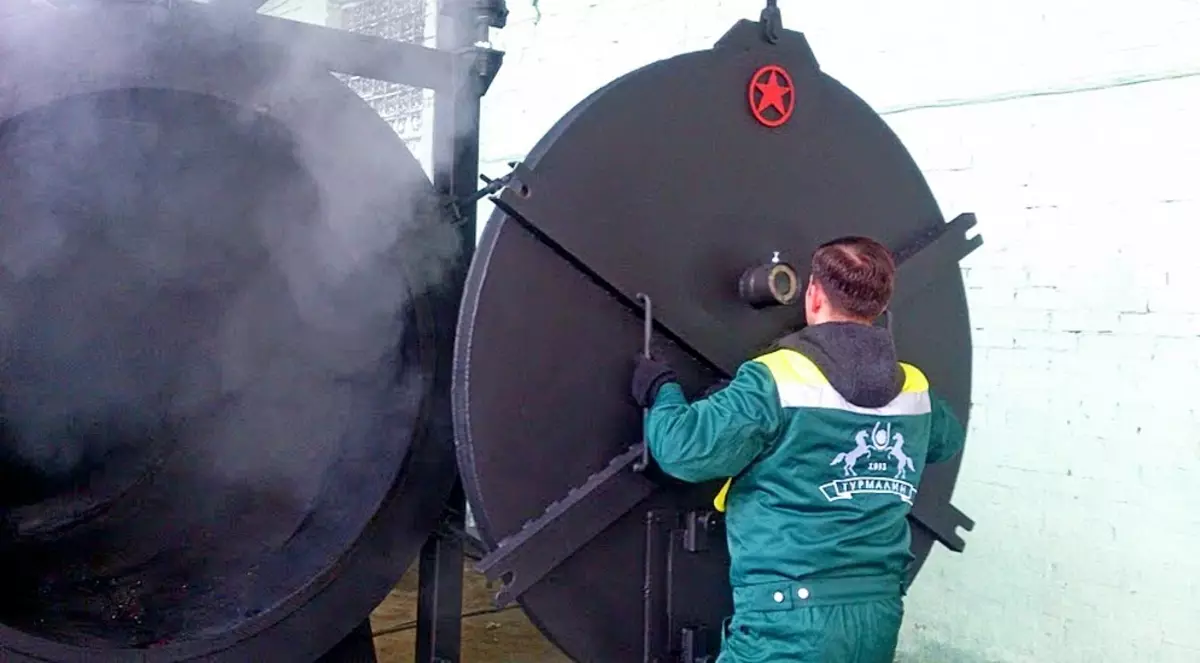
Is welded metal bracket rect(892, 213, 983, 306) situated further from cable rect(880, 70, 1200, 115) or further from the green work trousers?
cable rect(880, 70, 1200, 115)

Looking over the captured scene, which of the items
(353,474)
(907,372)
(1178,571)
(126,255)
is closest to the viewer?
(907,372)

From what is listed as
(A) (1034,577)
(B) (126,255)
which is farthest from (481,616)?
(B) (126,255)

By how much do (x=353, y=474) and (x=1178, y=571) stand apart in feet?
8.12

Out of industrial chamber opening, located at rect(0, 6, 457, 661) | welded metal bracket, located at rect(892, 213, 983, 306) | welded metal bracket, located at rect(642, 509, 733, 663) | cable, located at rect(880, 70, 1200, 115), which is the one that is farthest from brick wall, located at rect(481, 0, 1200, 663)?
industrial chamber opening, located at rect(0, 6, 457, 661)

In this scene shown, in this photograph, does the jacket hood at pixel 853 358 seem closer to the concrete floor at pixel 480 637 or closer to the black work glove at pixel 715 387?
the black work glove at pixel 715 387

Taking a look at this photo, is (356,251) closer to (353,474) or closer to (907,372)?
(353,474)

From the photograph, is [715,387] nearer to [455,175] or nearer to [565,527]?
[565,527]

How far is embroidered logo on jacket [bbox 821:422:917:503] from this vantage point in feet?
6.46

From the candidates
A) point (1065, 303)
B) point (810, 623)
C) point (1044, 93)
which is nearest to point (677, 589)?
point (810, 623)

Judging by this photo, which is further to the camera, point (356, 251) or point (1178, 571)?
point (1178, 571)

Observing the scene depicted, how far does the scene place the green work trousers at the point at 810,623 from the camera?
6.31ft

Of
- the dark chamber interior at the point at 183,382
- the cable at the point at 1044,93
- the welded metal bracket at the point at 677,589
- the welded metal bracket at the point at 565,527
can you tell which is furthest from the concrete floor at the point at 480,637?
the cable at the point at 1044,93

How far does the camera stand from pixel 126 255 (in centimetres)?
243

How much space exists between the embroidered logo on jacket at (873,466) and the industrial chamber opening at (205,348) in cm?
80
